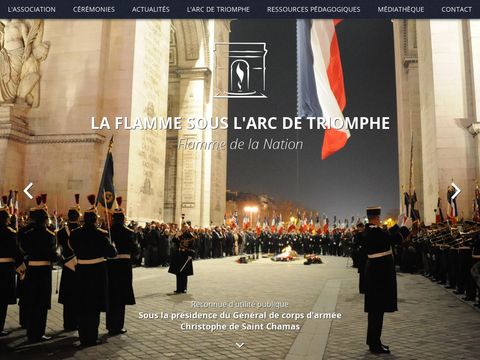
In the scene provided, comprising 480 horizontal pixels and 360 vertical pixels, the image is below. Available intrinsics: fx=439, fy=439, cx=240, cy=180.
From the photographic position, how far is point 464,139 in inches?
625

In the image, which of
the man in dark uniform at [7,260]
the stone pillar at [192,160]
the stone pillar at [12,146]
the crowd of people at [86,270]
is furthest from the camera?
the stone pillar at [192,160]

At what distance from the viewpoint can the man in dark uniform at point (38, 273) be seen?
19.8 feet

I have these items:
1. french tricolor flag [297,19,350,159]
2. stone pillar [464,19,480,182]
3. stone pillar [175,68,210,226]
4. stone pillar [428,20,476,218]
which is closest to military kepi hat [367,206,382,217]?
french tricolor flag [297,19,350,159]

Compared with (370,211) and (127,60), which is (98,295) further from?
(127,60)

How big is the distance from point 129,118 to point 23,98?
169 inches

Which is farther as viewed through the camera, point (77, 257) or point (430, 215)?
point (430, 215)

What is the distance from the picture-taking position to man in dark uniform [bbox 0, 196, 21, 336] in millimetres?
6399

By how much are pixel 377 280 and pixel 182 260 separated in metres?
5.55

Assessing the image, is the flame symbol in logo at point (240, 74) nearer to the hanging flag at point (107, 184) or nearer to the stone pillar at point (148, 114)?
the hanging flag at point (107, 184)

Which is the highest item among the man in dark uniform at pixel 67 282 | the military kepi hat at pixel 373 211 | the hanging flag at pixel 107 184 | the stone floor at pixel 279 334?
the hanging flag at pixel 107 184

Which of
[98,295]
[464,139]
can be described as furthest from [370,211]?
[464,139]

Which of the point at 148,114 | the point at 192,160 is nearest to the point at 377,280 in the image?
the point at 148,114

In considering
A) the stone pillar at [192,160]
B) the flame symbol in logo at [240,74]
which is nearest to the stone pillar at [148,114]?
the flame symbol in logo at [240,74]

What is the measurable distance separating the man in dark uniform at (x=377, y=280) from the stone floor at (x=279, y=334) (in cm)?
30
